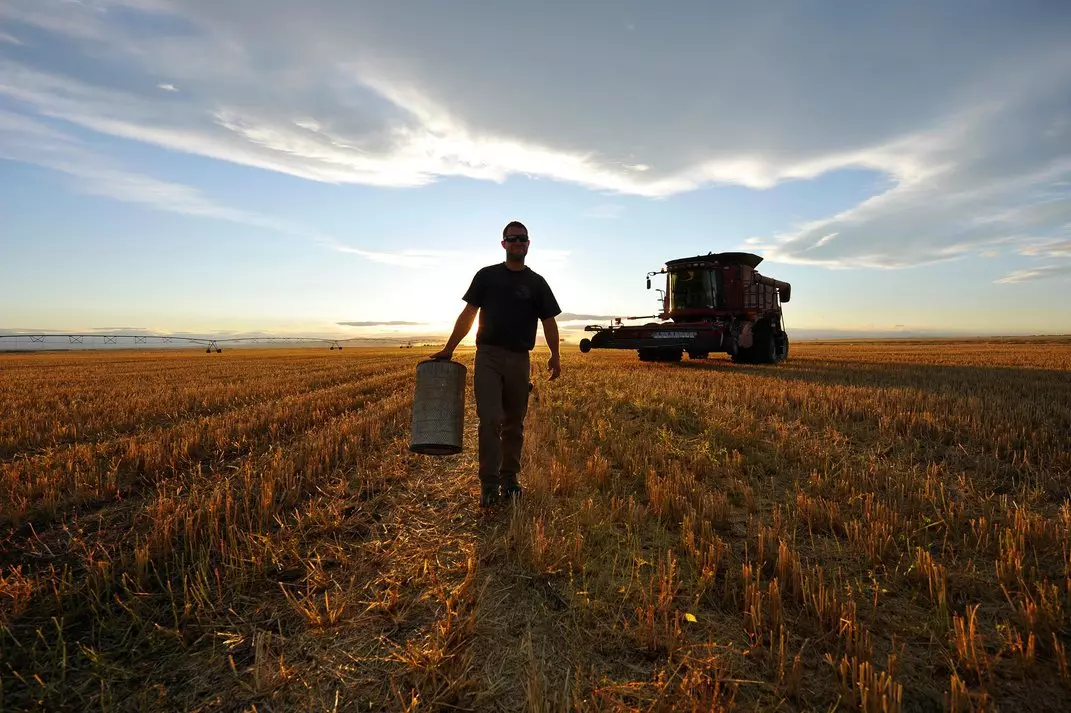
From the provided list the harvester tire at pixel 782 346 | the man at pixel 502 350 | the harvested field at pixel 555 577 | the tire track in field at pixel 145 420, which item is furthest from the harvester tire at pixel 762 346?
the man at pixel 502 350

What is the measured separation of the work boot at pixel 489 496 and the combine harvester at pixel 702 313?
1301cm

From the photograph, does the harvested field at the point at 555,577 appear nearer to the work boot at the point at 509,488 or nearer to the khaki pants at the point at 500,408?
the work boot at the point at 509,488

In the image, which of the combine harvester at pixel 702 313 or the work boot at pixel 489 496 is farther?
the combine harvester at pixel 702 313

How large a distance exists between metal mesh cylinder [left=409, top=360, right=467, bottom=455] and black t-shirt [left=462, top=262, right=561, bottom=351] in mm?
469

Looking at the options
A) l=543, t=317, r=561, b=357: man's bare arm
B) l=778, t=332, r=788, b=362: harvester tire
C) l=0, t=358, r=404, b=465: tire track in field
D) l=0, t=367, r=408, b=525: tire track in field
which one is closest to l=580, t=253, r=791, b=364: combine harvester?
l=778, t=332, r=788, b=362: harvester tire

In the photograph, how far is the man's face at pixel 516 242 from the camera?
174 inches

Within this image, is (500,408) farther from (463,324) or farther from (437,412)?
(463,324)

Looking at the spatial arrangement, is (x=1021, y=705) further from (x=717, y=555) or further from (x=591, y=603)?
(x=591, y=603)

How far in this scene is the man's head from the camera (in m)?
4.43

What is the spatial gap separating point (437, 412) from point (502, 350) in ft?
2.72

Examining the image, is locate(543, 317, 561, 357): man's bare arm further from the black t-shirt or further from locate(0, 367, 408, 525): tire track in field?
locate(0, 367, 408, 525): tire track in field

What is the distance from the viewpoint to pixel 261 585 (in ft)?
9.86

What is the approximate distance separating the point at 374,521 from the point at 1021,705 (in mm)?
3932

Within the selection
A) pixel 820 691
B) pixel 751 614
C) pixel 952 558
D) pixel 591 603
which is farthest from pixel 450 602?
pixel 952 558
